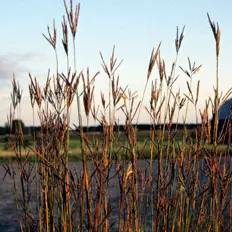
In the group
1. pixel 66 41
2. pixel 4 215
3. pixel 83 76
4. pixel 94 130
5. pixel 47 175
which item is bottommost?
pixel 4 215

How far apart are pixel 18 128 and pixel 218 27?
1.24 metres

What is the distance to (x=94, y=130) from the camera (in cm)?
207

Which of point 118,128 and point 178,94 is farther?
point 178,94

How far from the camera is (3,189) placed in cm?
696

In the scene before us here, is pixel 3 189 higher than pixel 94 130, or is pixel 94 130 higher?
pixel 94 130

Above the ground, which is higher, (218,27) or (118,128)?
(218,27)

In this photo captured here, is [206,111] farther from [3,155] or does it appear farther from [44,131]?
[3,155]

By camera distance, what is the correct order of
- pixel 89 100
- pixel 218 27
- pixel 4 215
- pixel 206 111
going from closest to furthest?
1. pixel 89 100
2. pixel 218 27
3. pixel 206 111
4. pixel 4 215

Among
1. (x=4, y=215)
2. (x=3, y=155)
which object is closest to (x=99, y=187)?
(x=4, y=215)

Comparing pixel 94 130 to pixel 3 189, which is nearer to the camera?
pixel 94 130

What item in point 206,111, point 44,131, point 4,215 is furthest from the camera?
point 4,215

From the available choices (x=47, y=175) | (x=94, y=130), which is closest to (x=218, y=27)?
(x=94, y=130)

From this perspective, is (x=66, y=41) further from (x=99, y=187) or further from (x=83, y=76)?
(x=99, y=187)

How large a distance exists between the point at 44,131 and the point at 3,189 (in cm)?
505
